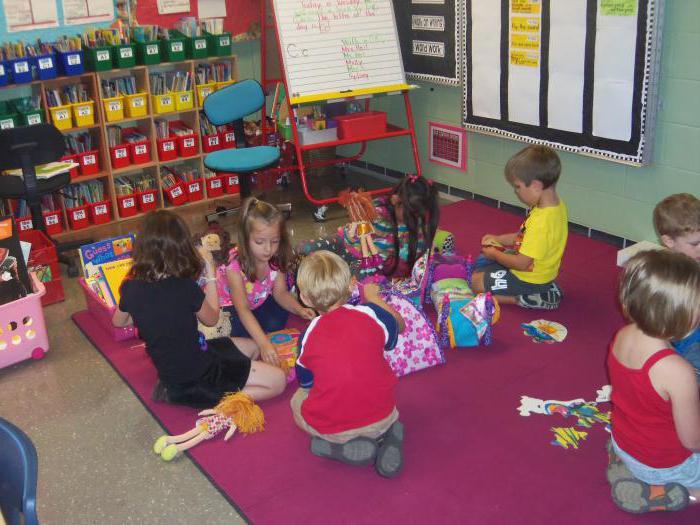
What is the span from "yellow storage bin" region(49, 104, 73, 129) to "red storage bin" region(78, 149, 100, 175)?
216 mm

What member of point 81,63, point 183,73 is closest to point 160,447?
point 81,63

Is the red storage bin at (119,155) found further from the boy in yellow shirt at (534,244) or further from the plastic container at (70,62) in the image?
the boy in yellow shirt at (534,244)

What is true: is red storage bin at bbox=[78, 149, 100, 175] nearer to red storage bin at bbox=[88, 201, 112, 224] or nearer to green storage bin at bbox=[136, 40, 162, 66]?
red storage bin at bbox=[88, 201, 112, 224]

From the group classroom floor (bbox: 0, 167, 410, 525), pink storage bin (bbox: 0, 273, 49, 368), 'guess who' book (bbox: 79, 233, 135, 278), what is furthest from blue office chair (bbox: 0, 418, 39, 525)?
'guess who' book (bbox: 79, 233, 135, 278)

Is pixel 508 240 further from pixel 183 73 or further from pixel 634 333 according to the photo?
pixel 183 73

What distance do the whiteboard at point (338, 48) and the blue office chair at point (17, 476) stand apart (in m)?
3.49

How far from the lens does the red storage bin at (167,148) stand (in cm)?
497

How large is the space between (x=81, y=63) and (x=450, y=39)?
2.33 m

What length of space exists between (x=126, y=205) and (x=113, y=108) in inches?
25.8

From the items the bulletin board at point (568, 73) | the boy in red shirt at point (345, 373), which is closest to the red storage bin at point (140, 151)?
the bulletin board at point (568, 73)

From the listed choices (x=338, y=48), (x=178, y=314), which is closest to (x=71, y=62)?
(x=338, y=48)

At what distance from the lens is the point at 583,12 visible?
12.5 ft

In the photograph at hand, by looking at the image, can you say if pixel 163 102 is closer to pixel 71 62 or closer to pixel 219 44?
pixel 219 44

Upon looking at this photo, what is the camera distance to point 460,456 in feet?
7.89
